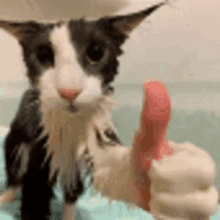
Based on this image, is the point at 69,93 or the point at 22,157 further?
the point at 22,157

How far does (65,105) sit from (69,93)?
21mm

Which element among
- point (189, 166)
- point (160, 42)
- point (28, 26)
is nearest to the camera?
point (189, 166)

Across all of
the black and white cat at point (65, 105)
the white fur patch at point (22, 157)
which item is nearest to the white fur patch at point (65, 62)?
the black and white cat at point (65, 105)

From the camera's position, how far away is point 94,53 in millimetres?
312

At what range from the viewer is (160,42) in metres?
0.51

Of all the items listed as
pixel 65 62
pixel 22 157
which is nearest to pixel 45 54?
pixel 65 62

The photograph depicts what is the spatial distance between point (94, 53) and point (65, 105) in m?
0.07

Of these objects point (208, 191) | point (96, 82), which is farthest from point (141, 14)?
point (208, 191)

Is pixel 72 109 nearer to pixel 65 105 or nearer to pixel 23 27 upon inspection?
Result: pixel 65 105

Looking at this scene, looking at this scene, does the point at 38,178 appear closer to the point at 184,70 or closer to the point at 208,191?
the point at 208,191

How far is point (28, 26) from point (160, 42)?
0.27m

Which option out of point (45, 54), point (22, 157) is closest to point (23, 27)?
point (45, 54)

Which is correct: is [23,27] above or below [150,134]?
above

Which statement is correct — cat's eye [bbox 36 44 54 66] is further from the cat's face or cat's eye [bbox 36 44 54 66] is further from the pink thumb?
the pink thumb
